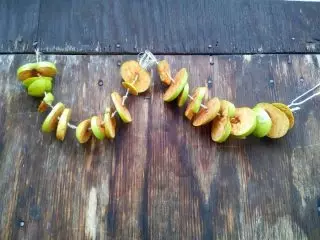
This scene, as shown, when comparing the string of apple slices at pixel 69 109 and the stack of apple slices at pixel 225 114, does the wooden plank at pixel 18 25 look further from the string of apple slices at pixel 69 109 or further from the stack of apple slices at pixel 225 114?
the stack of apple slices at pixel 225 114

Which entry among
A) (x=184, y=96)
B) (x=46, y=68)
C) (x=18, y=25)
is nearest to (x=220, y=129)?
(x=184, y=96)

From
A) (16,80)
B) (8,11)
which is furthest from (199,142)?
(8,11)

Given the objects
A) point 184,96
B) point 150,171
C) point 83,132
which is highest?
point 184,96

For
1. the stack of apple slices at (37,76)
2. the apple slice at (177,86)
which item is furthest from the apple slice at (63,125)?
the apple slice at (177,86)

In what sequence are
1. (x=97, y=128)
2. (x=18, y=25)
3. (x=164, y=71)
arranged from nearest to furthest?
(x=97, y=128) → (x=164, y=71) → (x=18, y=25)

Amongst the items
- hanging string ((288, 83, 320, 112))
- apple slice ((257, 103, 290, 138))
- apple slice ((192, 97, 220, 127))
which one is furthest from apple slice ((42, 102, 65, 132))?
hanging string ((288, 83, 320, 112))

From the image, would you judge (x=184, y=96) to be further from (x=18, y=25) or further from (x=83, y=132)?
(x=18, y=25)

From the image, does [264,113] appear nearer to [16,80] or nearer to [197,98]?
[197,98]
